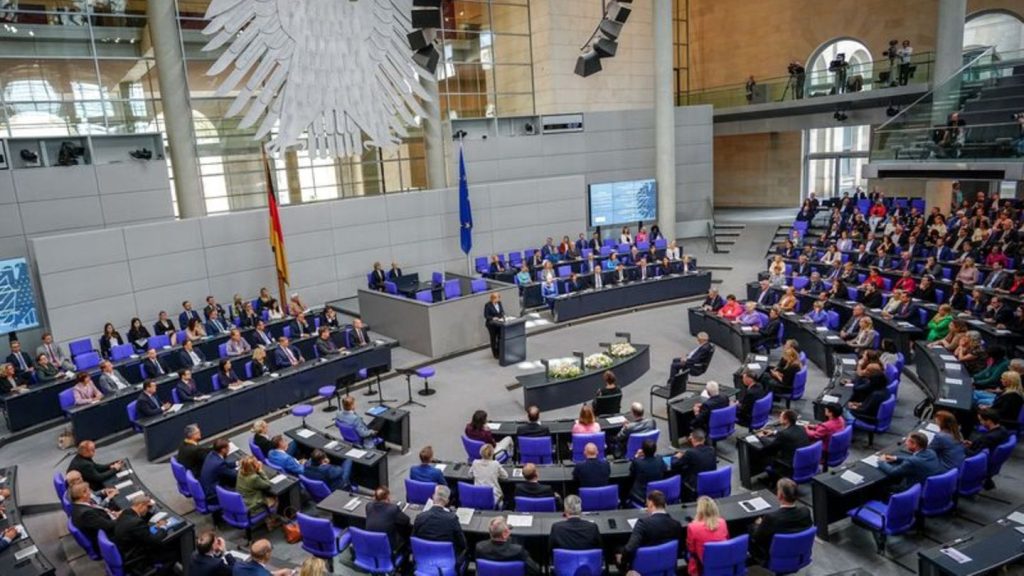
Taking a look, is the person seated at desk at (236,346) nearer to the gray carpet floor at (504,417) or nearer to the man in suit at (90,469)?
the gray carpet floor at (504,417)

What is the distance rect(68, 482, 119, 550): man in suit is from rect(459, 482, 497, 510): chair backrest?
11.7 feet

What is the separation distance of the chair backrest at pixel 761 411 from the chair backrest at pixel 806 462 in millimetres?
1503

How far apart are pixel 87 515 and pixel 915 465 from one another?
8.55 meters

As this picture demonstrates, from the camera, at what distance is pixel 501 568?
19.1 ft

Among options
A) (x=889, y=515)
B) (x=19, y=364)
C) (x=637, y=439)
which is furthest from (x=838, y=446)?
(x=19, y=364)

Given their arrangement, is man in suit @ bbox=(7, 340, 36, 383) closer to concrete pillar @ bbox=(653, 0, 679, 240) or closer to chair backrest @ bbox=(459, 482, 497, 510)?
chair backrest @ bbox=(459, 482, 497, 510)

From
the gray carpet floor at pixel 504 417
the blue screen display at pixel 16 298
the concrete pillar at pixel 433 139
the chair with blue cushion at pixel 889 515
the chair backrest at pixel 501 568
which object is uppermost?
the concrete pillar at pixel 433 139

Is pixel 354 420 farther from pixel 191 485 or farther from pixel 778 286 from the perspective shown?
pixel 778 286

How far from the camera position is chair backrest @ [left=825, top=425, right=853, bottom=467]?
8102mm

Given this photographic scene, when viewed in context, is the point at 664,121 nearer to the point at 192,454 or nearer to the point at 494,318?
the point at 494,318

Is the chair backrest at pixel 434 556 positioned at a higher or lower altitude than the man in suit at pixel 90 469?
lower

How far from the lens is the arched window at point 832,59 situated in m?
22.7

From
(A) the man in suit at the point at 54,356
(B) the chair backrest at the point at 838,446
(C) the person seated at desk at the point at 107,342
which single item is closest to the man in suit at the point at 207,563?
(B) the chair backrest at the point at 838,446

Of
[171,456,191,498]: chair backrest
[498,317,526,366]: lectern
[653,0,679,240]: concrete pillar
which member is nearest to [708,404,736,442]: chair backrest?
[498,317,526,366]: lectern
